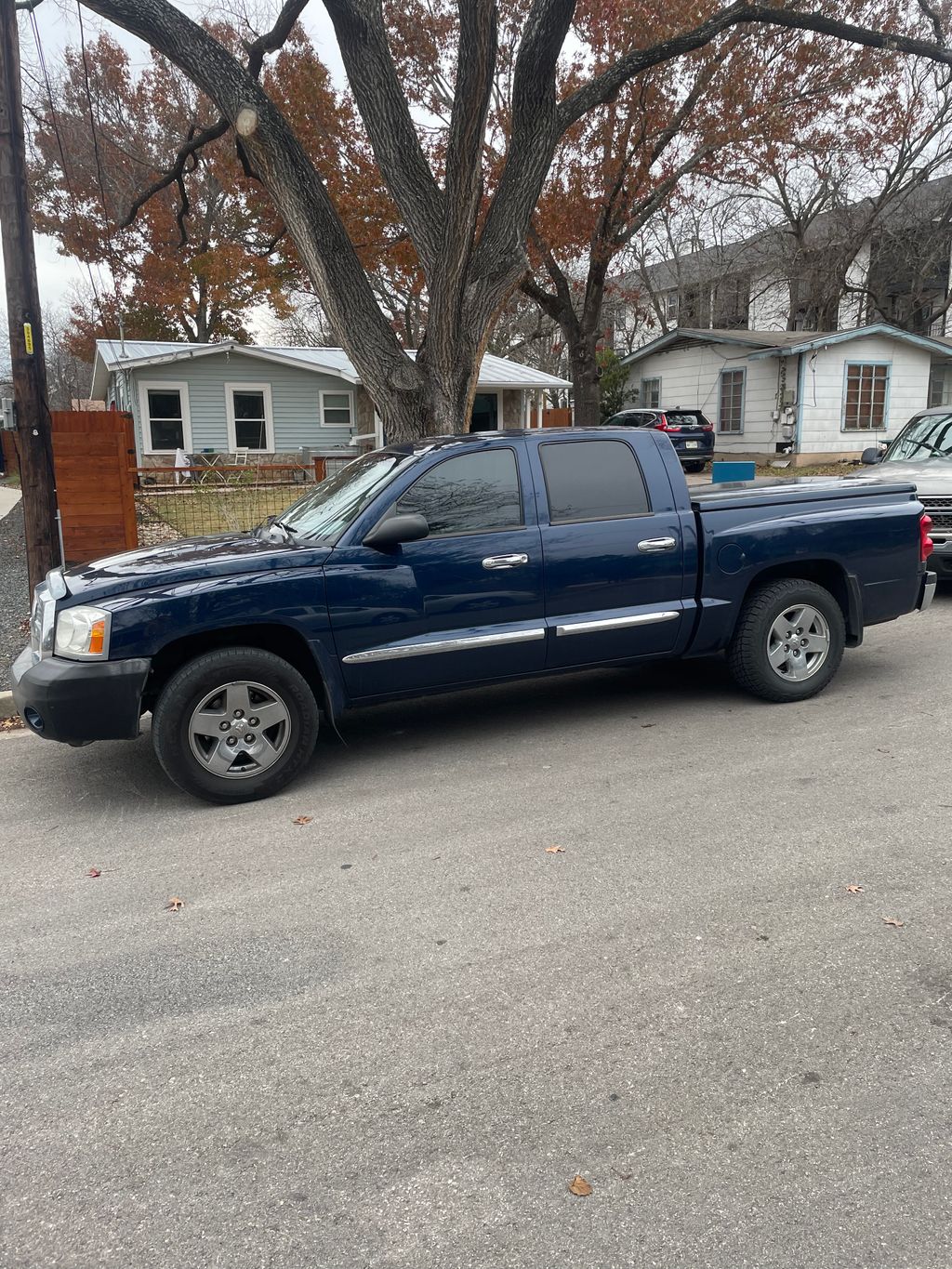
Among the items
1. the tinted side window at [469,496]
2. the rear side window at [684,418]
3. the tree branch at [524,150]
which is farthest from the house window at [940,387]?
the tinted side window at [469,496]

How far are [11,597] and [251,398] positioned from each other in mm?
16494

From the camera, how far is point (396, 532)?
5.12 meters

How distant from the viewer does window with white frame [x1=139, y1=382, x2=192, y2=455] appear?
80.0 feet

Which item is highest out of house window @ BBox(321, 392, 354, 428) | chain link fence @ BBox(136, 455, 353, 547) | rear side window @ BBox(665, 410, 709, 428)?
house window @ BBox(321, 392, 354, 428)

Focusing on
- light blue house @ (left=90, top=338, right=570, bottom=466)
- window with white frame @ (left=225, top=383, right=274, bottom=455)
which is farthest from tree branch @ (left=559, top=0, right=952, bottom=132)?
window with white frame @ (left=225, top=383, right=274, bottom=455)

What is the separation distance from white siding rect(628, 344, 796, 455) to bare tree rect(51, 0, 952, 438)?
16.1 m

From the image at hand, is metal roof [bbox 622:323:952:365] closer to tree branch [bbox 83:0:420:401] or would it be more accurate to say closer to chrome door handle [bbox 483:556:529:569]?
tree branch [bbox 83:0:420:401]

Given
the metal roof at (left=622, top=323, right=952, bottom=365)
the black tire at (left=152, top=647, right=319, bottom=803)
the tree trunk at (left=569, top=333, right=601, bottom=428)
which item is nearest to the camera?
the black tire at (left=152, top=647, right=319, bottom=803)

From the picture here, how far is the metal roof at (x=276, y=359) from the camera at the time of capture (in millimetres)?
23766

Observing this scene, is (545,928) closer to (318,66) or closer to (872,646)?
(872,646)

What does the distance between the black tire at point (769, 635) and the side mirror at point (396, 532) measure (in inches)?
91.2

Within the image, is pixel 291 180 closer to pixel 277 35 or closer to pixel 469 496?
pixel 277 35

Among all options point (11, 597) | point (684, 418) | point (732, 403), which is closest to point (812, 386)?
point (732, 403)

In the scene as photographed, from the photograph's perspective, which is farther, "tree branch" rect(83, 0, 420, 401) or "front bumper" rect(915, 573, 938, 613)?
"tree branch" rect(83, 0, 420, 401)
